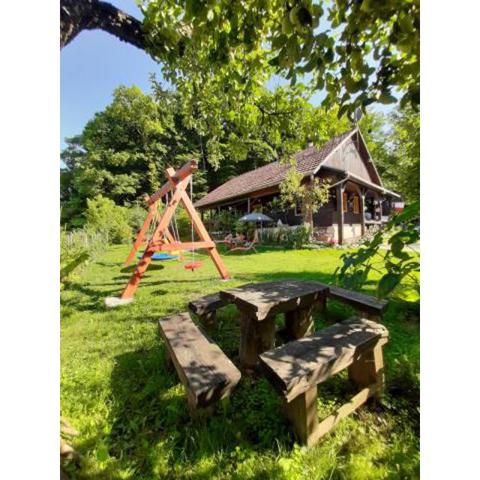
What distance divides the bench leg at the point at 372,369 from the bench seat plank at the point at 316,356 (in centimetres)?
13

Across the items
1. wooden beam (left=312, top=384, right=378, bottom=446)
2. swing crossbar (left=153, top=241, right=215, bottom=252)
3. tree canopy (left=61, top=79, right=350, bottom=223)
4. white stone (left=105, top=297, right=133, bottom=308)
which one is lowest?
wooden beam (left=312, top=384, right=378, bottom=446)

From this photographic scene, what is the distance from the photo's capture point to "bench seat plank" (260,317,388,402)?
1.34 metres

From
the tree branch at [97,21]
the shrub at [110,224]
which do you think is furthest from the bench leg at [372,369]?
the shrub at [110,224]

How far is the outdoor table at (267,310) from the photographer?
216cm

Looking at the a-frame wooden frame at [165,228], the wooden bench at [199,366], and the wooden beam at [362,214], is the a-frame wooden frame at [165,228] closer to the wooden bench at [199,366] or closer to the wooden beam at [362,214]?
the wooden bench at [199,366]

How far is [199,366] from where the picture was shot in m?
1.65

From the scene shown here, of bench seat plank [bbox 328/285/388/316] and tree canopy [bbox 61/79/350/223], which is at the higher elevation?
tree canopy [bbox 61/79/350/223]

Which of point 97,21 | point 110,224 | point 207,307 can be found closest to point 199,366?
point 207,307

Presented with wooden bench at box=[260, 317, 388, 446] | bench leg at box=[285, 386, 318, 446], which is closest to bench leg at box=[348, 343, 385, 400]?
wooden bench at box=[260, 317, 388, 446]

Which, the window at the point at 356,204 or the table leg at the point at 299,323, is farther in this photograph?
the window at the point at 356,204

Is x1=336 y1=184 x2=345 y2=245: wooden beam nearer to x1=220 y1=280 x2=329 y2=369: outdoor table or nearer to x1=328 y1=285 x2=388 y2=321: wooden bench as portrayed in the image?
x1=328 y1=285 x2=388 y2=321: wooden bench
